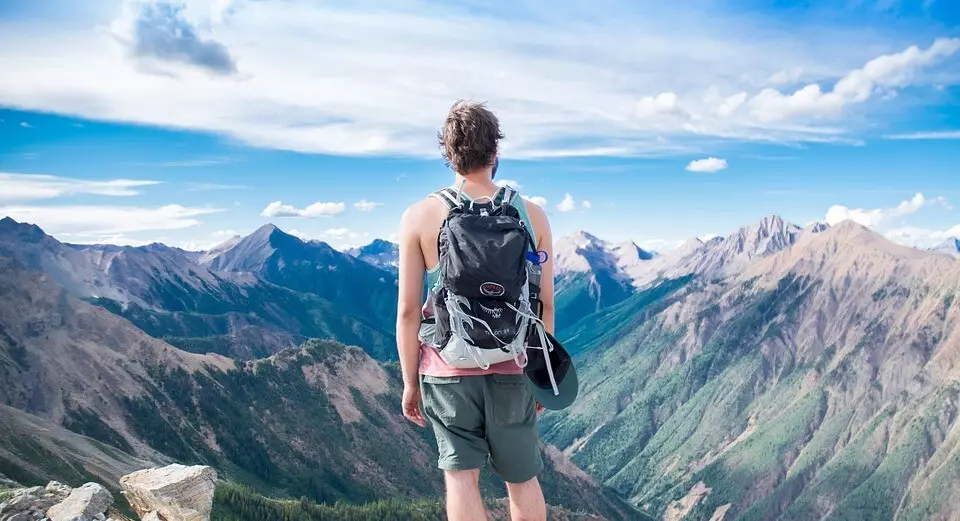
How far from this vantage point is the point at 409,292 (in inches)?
299

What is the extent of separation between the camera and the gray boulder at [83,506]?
1158 centimetres

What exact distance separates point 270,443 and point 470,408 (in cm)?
10273

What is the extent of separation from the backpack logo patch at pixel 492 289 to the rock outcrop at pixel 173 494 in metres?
8.93

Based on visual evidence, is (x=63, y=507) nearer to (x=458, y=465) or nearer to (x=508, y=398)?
(x=458, y=465)

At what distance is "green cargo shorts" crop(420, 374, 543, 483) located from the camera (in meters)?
7.66

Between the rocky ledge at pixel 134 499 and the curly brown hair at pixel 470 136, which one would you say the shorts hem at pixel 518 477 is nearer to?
the curly brown hair at pixel 470 136

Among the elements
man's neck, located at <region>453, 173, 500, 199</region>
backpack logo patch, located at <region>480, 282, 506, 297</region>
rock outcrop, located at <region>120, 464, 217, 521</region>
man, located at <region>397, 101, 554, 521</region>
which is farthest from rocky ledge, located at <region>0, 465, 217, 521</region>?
man's neck, located at <region>453, 173, 500, 199</region>

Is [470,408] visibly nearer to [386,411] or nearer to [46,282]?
[386,411]

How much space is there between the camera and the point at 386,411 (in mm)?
127812

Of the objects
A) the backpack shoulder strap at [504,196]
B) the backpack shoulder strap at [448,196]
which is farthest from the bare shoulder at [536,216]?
the backpack shoulder strap at [448,196]

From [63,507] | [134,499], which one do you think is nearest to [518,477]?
[63,507]

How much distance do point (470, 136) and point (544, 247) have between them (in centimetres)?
166

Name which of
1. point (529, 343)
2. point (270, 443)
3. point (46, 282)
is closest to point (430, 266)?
point (529, 343)

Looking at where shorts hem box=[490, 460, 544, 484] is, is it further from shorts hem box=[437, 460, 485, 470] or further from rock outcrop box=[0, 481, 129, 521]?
rock outcrop box=[0, 481, 129, 521]
